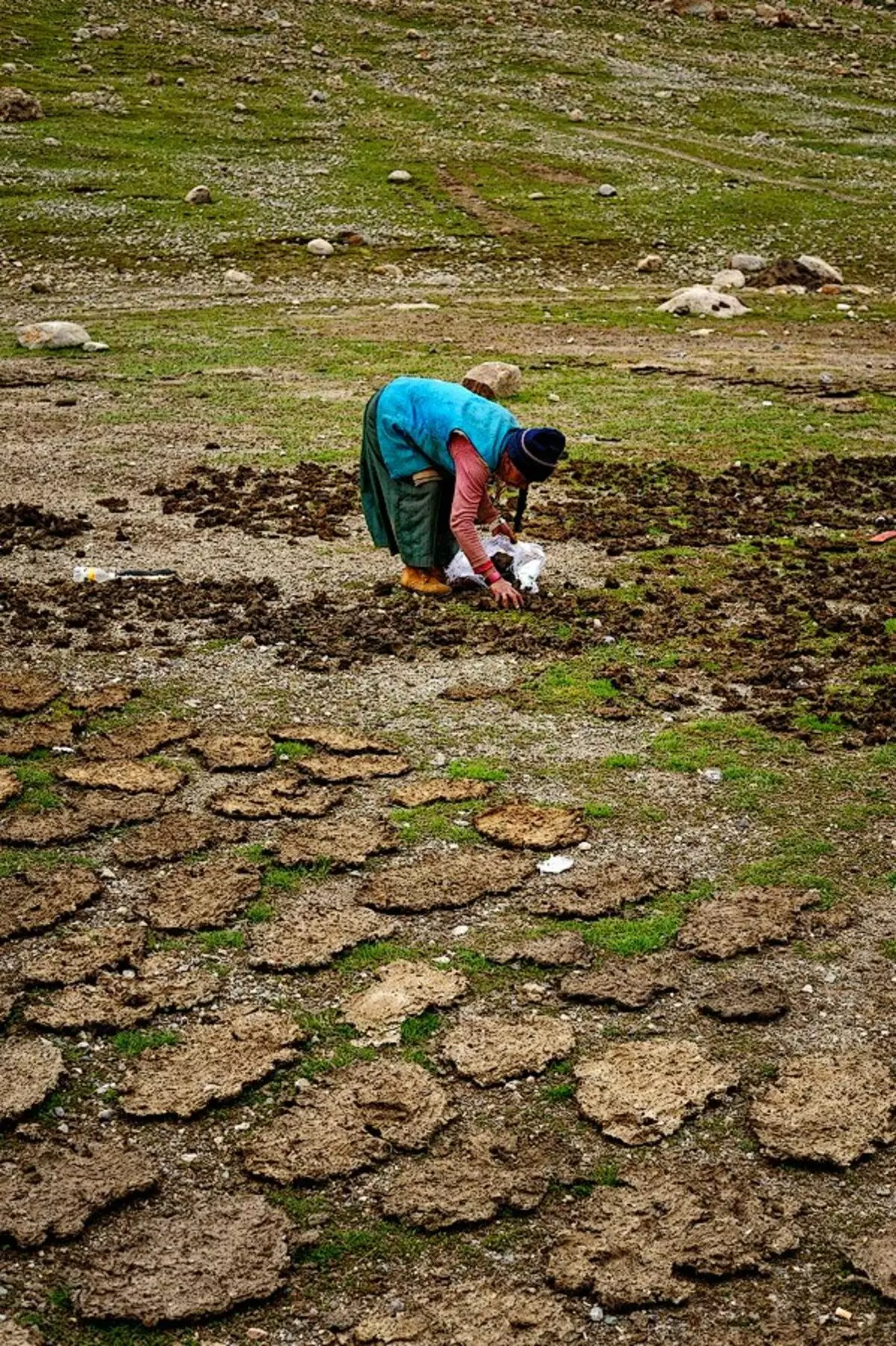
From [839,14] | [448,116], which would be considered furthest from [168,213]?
[839,14]

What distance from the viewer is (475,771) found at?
294 inches

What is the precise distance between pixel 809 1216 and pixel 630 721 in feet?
12.5

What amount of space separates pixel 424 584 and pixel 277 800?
3181mm

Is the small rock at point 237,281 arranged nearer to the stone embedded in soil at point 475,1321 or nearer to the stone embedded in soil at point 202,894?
the stone embedded in soil at point 202,894

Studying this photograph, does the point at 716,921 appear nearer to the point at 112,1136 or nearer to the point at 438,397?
the point at 112,1136

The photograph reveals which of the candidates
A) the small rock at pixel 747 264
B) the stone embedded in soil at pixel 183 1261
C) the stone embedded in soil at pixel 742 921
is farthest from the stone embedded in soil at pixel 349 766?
the small rock at pixel 747 264

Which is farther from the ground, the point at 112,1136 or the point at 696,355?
the point at 112,1136

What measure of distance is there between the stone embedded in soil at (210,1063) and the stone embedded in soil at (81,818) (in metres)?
1.67

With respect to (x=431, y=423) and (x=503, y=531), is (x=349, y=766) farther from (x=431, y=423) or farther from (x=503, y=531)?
(x=503, y=531)

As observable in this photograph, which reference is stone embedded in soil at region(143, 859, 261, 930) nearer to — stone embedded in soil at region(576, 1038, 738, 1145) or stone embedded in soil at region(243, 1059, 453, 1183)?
stone embedded in soil at region(243, 1059, 453, 1183)

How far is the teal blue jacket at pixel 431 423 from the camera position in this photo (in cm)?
893

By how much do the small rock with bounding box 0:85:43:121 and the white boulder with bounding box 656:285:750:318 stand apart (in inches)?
836

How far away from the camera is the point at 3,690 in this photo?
329 inches

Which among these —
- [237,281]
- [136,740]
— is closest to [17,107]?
[237,281]
